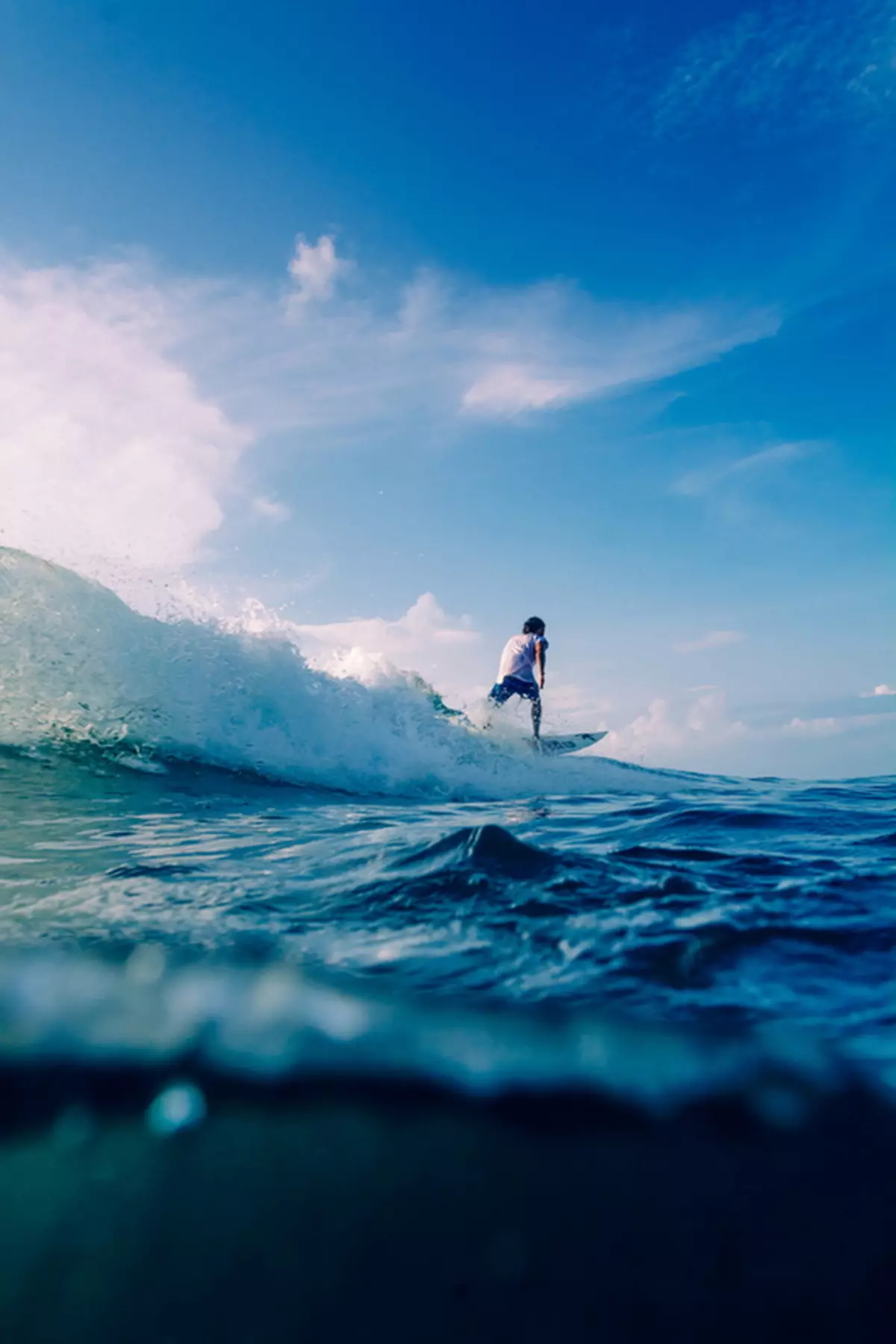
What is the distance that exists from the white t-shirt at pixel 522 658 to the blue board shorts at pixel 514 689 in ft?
0.20

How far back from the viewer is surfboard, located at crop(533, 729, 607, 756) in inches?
462

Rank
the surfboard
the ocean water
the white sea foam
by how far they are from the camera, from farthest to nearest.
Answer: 1. the surfboard
2. the white sea foam
3. the ocean water

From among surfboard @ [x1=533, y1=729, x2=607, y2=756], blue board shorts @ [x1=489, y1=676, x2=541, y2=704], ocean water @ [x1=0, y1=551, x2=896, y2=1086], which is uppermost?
blue board shorts @ [x1=489, y1=676, x2=541, y2=704]

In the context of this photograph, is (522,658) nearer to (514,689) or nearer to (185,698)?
(514,689)

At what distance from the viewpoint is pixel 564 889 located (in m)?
3.25

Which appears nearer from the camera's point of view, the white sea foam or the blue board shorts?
the white sea foam

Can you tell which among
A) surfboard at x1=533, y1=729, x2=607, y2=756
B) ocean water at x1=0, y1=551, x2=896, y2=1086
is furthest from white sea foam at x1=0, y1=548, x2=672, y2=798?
surfboard at x1=533, y1=729, x2=607, y2=756

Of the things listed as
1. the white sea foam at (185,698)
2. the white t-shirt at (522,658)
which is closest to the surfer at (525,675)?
the white t-shirt at (522,658)

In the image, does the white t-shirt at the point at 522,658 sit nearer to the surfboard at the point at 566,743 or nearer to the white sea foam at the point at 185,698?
the surfboard at the point at 566,743

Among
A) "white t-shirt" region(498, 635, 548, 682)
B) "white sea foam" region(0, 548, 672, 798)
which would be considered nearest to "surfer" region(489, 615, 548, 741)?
"white t-shirt" region(498, 635, 548, 682)

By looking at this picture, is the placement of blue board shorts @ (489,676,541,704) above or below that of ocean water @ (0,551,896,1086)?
above

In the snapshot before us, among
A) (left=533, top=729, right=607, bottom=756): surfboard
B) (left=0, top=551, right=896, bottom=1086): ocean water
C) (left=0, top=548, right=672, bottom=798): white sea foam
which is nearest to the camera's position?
(left=0, top=551, right=896, bottom=1086): ocean water

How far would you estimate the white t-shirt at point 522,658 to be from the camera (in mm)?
12188

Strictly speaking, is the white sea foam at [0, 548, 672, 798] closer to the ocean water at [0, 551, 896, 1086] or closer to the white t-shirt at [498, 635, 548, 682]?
the ocean water at [0, 551, 896, 1086]
